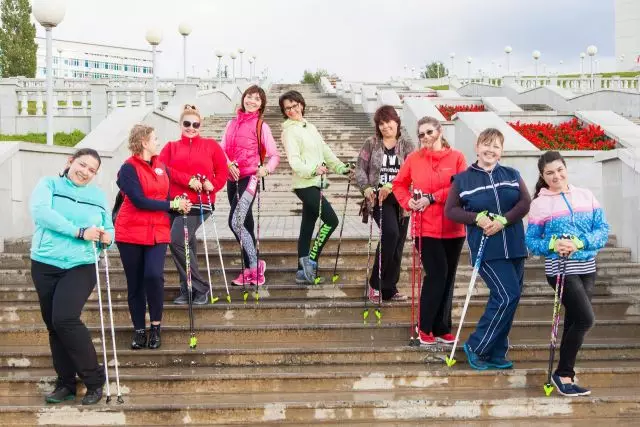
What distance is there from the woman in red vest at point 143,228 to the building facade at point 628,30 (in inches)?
2308

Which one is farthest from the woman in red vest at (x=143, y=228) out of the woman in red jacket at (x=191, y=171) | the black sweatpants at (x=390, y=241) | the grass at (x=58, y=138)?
the grass at (x=58, y=138)

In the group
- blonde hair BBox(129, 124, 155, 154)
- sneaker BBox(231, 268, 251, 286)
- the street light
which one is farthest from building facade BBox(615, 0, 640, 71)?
blonde hair BBox(129, 124, 155, 154)

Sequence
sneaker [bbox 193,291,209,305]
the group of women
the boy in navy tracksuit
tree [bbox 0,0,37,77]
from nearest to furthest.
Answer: the group of women
the boy in navy tracksuit
sneaker [bbox 193,291,209,305]
tree [bbox 0,0,37,77]

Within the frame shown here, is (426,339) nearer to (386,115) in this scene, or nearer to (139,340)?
(386,115)

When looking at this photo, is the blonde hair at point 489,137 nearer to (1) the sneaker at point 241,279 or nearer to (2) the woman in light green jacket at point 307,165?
(2) the woman in light green jacket at point 307,165

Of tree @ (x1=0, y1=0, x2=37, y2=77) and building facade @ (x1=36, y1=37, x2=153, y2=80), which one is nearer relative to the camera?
tree @ (x1=0, y1=0, x2=37, y2=77)

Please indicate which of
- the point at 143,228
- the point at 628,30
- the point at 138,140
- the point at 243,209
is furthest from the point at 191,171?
the point at 628,30

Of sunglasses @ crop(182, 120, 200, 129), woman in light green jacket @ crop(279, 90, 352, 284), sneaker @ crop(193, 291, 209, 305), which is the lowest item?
sneaker @ crop(193, 291, 209, 305)

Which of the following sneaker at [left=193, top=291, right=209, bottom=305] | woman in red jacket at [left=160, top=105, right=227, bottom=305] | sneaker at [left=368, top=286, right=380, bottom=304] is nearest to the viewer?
woman in red jacket at [left=160, top=105, right=227, bottom=305]

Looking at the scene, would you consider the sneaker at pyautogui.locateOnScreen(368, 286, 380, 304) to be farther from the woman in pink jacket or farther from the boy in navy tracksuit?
the boy in navy tracksuit

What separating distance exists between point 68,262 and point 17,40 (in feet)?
145

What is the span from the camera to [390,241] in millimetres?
7832

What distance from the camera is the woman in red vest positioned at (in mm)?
7000

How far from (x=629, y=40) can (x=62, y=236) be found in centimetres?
6196
